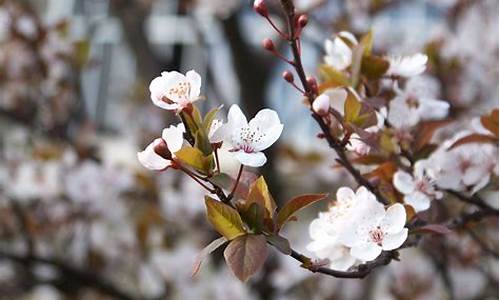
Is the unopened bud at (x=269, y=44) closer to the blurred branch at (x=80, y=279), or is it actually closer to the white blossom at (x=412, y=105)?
the white blossom at (x=412, y=105)

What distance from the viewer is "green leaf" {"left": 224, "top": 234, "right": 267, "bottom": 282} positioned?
0.64m

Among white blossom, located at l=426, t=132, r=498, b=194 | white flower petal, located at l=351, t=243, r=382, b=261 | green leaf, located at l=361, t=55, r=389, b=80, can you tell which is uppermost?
green leaf, located at l=361, t=55, r=389, b=80

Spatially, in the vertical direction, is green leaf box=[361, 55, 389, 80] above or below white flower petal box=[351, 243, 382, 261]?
above

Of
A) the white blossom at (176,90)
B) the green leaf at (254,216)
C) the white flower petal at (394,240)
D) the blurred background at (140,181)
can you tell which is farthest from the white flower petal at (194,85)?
the blurred background at (140,181)

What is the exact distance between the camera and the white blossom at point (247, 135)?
0.67 metres

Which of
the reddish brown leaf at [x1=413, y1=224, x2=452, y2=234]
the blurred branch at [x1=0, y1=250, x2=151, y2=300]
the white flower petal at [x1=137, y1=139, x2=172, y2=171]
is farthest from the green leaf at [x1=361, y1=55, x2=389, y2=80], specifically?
the blurred branch at [x1=0, y1=250, x2=151, y2=300]

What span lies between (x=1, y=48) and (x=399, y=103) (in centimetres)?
168

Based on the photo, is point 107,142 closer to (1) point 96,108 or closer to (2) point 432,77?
(1) point 96,108

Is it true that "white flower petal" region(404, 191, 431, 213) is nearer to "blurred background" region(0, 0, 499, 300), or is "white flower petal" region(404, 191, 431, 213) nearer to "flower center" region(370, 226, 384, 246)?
"flower center" region(370, 226, 384, 246)

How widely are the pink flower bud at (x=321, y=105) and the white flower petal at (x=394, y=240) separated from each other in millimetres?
124

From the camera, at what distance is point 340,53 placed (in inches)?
36.8

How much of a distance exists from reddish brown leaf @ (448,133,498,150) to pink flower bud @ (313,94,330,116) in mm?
241

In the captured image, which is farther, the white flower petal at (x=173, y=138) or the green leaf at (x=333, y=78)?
the green leaf at (x=333, y=78)

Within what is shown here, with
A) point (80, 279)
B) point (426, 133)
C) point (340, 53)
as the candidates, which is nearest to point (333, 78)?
point (340, 53)
